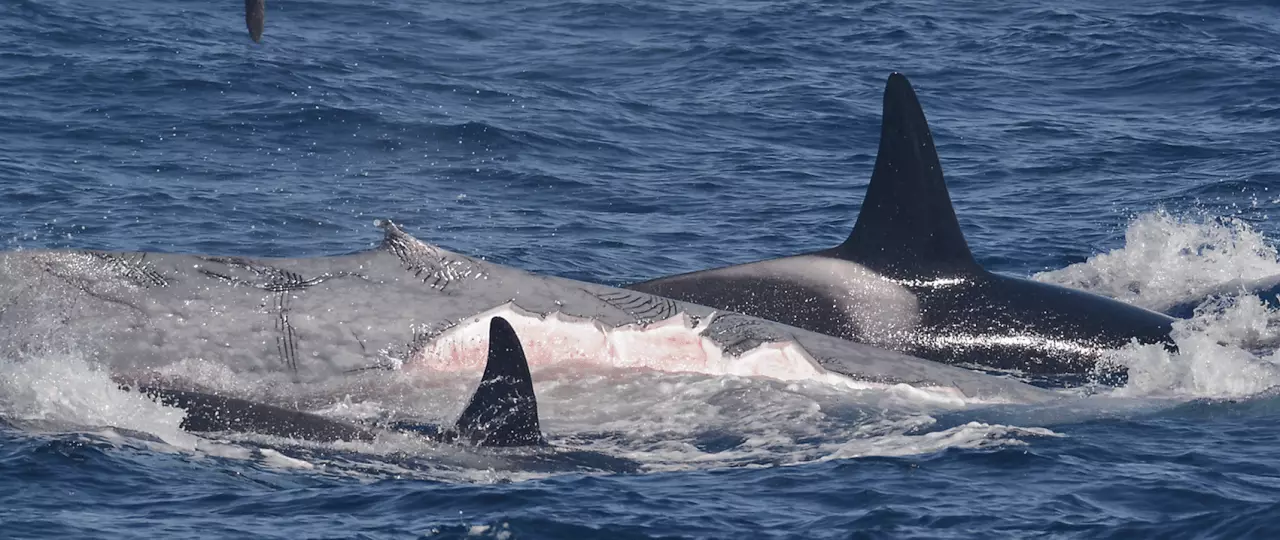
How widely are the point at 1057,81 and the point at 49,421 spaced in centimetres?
2250

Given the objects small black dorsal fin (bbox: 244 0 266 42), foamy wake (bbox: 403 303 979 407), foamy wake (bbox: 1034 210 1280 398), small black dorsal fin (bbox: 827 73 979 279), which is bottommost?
foamy wake (bbox: 1034 210 1280 398)

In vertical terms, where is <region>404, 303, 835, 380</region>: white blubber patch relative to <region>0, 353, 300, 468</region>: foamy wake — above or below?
above

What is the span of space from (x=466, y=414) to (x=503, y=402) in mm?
282

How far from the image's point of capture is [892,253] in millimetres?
15344

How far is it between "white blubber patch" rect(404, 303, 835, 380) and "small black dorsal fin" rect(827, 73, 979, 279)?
6.75 feet

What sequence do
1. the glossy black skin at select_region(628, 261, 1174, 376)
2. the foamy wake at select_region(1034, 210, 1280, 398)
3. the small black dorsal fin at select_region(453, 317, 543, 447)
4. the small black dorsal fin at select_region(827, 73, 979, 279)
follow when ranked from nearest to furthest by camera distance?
the small black dorsal fin at select_region(453, 317, 543, 447)
the foamy wake at select_region(1034, 210, 1280, 398)
the small black dorsal fin at select_region(827, 73, 979, 279)
the glossy black skin at select_region(628, 261, 1174, 376)

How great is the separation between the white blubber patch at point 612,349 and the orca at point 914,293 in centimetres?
154

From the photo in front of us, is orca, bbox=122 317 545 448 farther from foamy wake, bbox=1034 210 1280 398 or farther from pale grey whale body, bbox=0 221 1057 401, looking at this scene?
foamy wake, bbox=1034 210 1280 398

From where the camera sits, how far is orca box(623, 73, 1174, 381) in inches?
594

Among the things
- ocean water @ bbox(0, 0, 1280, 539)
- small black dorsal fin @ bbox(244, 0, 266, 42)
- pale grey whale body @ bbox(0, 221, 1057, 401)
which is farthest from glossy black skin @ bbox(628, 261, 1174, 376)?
small black dorsal fin @ bbox(244, 0, 266, 42)

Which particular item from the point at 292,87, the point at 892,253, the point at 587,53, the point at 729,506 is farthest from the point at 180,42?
the point at 729,506

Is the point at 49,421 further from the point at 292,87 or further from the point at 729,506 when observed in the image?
the point at 292,87

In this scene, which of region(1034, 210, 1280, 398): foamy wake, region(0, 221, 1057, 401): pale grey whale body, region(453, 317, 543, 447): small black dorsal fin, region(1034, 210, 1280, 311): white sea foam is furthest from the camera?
region(1034, 210, 1280, 311): white sea foam

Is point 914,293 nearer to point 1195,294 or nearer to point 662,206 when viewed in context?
point 1195,294
